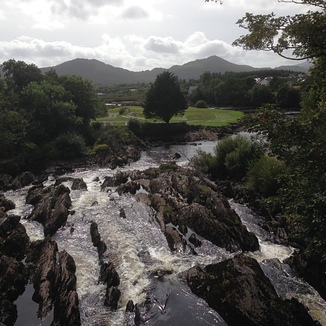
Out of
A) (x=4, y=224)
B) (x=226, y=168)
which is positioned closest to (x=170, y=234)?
(x=4, y=224)

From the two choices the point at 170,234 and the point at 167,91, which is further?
the point at 167,91

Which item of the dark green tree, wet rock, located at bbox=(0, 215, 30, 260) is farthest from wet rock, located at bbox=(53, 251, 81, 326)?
the dark green tree

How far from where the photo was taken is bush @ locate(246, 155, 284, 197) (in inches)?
1169

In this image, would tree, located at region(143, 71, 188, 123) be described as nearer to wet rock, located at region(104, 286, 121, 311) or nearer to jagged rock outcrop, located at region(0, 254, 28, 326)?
jagged rock outcrop, located at region(0, 254, 28, 326)

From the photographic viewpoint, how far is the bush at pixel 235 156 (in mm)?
37719

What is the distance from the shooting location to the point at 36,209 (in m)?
29.6

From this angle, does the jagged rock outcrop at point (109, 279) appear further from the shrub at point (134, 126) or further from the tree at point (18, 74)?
the shrub at point (134, 126)

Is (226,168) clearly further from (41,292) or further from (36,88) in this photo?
(36,88)

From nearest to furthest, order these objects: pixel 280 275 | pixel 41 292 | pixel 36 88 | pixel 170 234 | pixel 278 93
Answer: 1. pixel 41 292
2. pixel 280 275
3. pixel 170 234
4. pixel 36 88
5. pixel 278 93

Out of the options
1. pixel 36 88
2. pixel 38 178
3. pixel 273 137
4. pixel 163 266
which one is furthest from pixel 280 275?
pixel 36 88

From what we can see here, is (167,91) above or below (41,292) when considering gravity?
above

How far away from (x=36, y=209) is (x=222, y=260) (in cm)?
1842

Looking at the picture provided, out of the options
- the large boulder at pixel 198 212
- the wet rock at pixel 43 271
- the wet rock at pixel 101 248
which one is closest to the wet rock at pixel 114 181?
the large boulder at pixel 198 212

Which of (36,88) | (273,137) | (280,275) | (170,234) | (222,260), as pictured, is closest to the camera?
(273,137)
